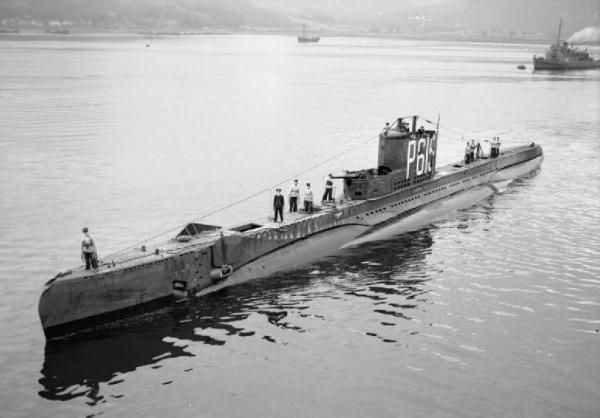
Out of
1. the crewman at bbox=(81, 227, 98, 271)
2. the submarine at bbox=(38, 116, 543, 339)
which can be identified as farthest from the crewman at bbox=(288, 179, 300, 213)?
the crewman at bbox=(81, 227, 98, 271)

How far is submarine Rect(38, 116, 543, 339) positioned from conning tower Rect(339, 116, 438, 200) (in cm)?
6

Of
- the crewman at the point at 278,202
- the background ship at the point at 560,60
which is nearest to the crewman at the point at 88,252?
the crewman at the point at 278,202

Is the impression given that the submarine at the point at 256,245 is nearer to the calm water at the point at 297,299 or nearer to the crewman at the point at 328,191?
the crewman at the point at 328,191

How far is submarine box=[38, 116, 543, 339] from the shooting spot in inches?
838

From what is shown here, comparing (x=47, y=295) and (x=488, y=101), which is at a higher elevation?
(x=488, y=101)

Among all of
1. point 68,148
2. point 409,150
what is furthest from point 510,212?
point 68,148

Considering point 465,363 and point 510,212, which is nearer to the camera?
point 465,363

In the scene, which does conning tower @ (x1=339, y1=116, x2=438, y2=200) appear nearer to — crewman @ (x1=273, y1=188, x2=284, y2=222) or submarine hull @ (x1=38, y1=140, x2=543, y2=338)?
submarine hull @ (x1=38, y1=140, x2=543, y2=338)

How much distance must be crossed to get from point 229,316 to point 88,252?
5678 mm

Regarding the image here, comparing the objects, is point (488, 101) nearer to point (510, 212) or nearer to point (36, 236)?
point (510, 212)

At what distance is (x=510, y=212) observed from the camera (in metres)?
39.4

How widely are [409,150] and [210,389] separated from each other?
21.3 meters

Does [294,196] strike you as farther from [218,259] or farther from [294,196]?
[218,259]

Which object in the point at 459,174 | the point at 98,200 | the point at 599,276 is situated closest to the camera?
the point at 599,276
